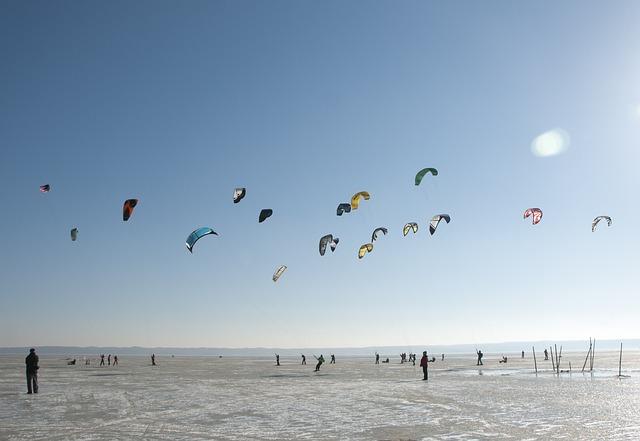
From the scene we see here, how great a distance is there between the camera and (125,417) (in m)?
14.0

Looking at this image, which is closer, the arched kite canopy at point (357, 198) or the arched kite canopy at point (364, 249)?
the arched kite canopy at point (357, 198)

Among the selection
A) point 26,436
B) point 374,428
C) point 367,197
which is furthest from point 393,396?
point 367,197

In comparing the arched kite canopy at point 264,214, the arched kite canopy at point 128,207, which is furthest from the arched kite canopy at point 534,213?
the arched kite canopy at point 128,207

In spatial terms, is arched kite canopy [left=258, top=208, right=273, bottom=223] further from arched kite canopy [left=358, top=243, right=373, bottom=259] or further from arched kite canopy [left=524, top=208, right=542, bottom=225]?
arched kite canopy [left=524, top=208, right=542, bottom=225]

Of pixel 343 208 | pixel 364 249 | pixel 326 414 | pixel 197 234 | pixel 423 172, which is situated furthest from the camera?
pixel 364 249

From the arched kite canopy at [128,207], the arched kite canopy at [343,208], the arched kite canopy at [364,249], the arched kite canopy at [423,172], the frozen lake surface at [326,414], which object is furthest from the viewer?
the arched kite canopy at [364,249]

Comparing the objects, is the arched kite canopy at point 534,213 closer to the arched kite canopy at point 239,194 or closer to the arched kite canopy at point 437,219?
the arched kite canopy at point 437,219

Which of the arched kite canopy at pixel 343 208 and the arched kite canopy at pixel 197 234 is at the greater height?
the arched kite canopy at pixel 343 208

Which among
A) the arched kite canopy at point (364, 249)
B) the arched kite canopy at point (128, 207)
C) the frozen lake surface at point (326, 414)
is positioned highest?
the arched kite canopy at point (128, 207)

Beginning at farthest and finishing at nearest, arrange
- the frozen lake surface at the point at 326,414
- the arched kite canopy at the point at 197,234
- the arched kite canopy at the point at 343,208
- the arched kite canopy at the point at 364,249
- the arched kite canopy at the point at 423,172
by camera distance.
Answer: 1. the arched kite canopy at the point at 364,249
2. the arched kite canopy at the point at 343,208
3. the arched kite canopy at the point at 423,172
4. the arched kite canopy at the point at 197,234
5. the frozen lake surface at the point at 326,414

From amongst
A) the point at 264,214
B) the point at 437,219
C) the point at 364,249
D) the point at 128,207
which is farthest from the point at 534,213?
the point at 128,207

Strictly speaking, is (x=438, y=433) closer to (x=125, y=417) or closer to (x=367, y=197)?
(x=125, y=417)

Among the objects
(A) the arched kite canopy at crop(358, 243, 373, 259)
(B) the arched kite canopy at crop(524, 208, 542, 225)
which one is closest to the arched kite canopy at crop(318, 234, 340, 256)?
(A) the arched kite canopy at crop(358, 243, 373, 259)

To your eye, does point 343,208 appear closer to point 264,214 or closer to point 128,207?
point 264,214
